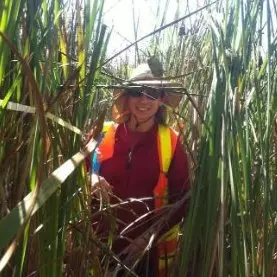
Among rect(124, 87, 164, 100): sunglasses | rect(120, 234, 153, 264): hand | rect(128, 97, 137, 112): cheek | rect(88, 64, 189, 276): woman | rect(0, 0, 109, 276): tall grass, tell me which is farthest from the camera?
rect(128, 97, 137, 112): cheek

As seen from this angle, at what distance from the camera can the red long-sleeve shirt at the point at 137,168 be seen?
1283 millimetres

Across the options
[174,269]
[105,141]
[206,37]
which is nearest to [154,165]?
[105,141]

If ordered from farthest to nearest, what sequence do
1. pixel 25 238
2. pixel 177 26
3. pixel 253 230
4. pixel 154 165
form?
1. pixel 177 26
2. pixel 154 165
3. pixel 253 230
4. pixel 25 238

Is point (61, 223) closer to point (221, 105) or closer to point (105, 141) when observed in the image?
point (221, 105)

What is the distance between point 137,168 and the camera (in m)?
1.42

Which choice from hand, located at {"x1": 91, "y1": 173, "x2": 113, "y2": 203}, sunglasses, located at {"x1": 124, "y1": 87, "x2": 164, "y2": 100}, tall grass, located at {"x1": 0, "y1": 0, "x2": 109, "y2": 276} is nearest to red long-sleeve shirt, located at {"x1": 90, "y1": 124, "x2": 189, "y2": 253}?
sunglasses, located at {"x1": 124, "y1": 87, "x2": 164, "y2": 100}

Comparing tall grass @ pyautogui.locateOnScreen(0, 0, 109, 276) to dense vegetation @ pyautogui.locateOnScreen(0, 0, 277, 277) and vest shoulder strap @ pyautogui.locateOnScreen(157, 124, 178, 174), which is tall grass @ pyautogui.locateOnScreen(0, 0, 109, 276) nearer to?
dense vegetation @ pyautogui.locateOnScreen(0, 0, 277, 277)

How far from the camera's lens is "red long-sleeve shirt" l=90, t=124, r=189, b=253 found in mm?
1283

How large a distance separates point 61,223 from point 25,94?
157mm

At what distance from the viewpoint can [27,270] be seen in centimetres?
62

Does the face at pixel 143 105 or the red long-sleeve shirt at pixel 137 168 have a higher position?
the face at pixel 143 105

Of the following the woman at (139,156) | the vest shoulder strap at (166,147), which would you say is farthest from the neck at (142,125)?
the vest shoulder strap at (166,147)

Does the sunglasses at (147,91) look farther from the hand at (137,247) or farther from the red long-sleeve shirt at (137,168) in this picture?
the hand at (137,247)

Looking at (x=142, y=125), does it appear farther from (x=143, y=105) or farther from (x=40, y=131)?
(x=40, y=131)
